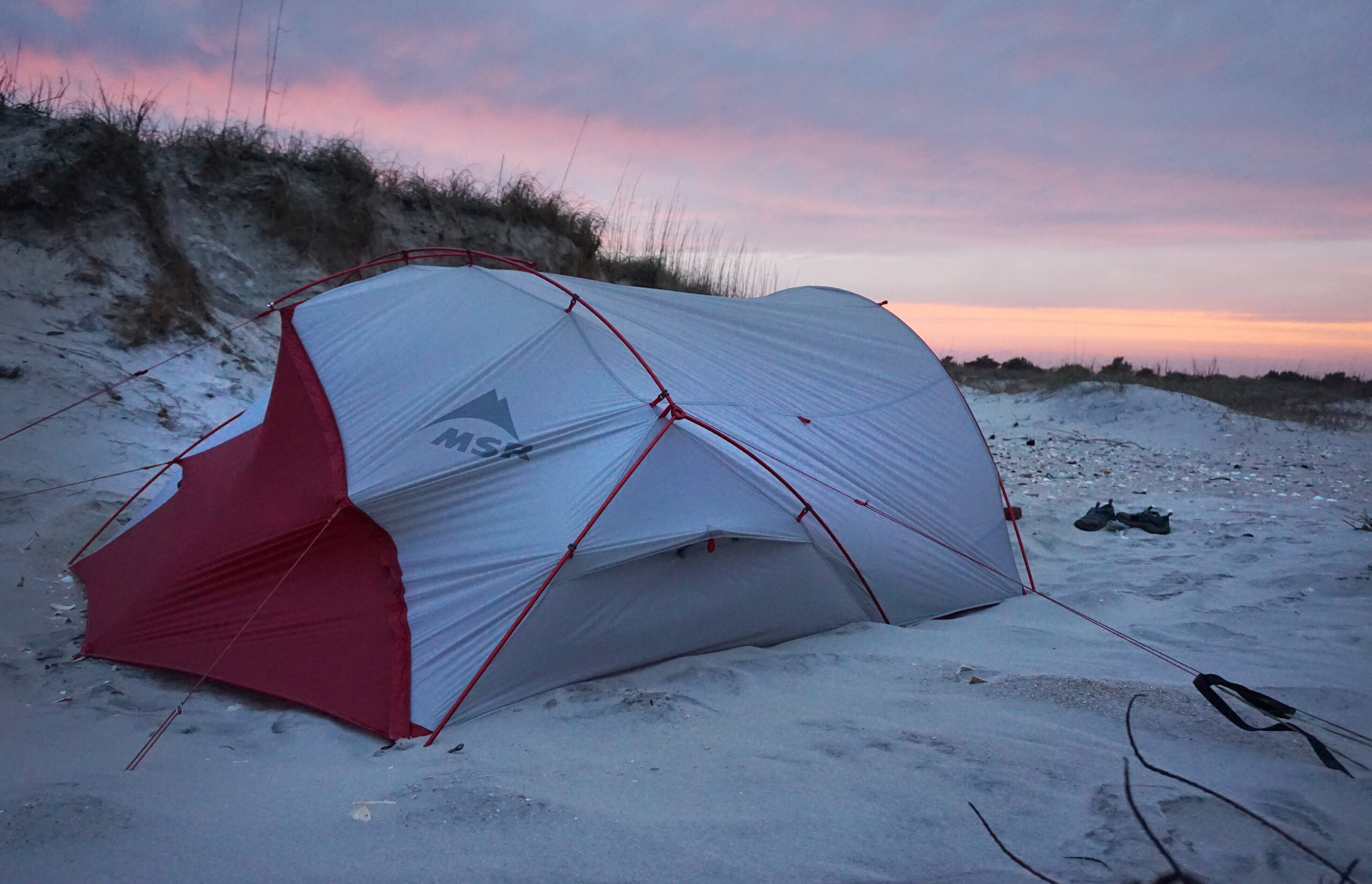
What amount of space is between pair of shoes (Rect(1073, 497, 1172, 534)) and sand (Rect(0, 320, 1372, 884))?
1214mm

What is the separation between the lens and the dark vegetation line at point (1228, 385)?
1362cm

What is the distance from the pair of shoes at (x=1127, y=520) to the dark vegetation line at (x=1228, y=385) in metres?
7.65

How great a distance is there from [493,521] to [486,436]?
362mm

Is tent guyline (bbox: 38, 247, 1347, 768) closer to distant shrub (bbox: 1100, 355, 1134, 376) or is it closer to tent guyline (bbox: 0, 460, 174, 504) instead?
tent guyline (bbox: 0, 460, 174, 504)

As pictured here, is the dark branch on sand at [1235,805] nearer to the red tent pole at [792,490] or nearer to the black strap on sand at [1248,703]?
the black strap on sand at [1248,703]

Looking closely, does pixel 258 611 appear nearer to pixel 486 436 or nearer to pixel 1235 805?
pixel 486 436

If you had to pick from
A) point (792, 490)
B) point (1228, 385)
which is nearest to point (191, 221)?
point (792, 490)

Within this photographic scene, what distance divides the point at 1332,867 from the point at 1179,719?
2.87 feet

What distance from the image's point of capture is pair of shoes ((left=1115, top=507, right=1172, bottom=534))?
233 inches

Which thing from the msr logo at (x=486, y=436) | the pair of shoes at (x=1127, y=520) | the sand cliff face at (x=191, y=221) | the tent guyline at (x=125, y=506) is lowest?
the tent guyline at (x=125, y=506)

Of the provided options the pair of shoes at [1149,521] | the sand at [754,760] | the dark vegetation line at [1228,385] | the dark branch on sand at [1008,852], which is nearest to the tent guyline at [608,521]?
the sand at [754,760]

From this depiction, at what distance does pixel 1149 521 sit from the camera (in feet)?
19.7

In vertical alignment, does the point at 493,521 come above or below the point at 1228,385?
below

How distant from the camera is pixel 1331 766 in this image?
8.14 feet
